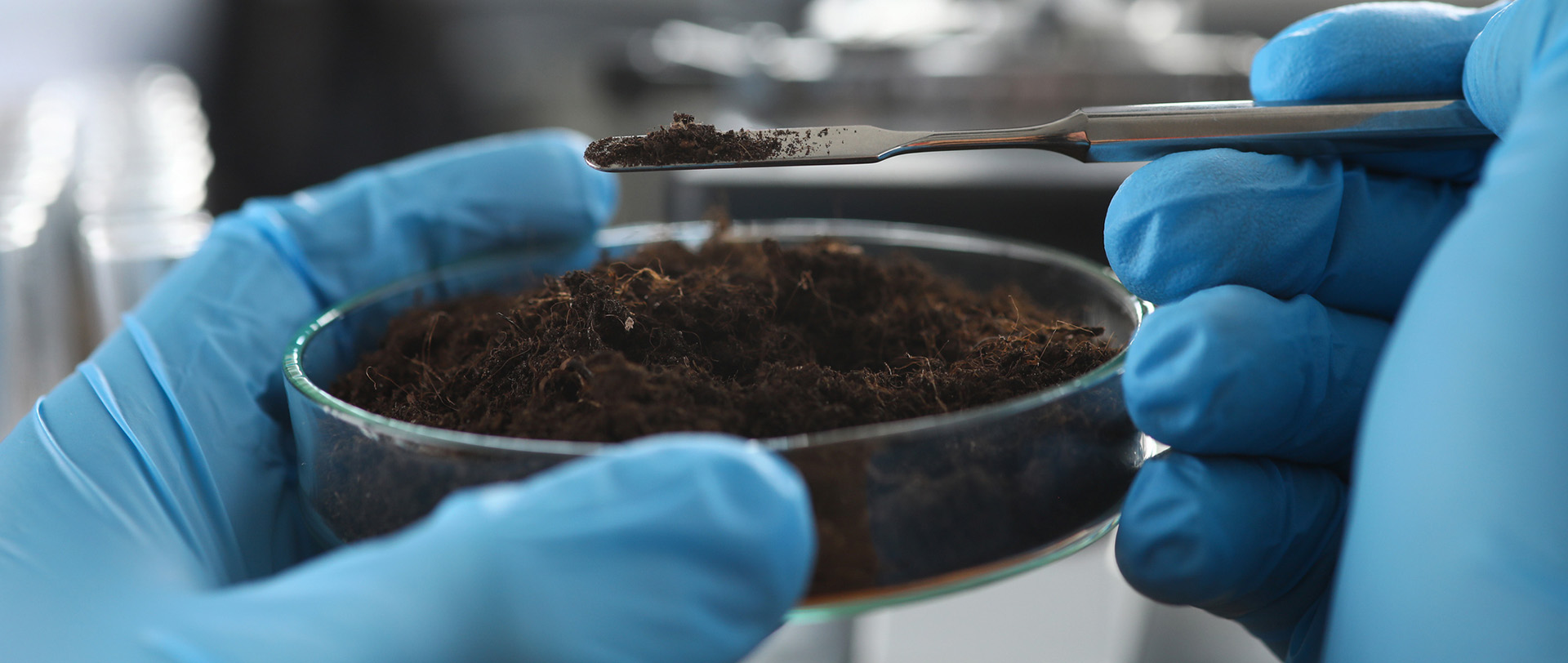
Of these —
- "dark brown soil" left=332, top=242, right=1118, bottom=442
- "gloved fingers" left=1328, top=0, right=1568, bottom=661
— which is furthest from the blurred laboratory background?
"gloved fingers" left=1328, top=0, right=1568, bottom=661

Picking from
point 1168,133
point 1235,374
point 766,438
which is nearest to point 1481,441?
point 1235,374

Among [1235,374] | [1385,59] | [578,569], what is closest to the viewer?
[578,569]

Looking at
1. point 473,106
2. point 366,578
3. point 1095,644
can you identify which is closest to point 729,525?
point 366,578

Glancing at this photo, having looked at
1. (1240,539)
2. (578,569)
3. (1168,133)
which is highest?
(1168,133)

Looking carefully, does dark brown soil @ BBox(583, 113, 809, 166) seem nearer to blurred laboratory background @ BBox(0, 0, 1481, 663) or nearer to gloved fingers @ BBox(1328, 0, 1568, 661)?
gloved fingers @ BBox(1328, 0, 1568, 661)

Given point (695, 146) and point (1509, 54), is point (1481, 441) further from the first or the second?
point (695, 146)

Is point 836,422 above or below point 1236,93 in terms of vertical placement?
above

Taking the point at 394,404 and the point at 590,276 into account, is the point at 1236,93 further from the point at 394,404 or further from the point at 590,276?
the point at 394,404
